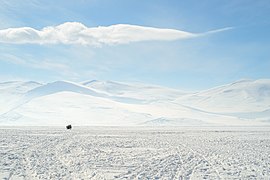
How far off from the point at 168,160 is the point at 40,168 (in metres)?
6.27

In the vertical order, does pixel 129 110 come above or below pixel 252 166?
above

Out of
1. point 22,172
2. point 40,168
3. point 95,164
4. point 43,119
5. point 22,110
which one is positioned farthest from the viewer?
point 22,110

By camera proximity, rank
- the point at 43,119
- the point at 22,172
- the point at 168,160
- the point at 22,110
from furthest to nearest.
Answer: the point at 22,110 → the point at 43,119 → the point at 168,160 → the point at 22,172

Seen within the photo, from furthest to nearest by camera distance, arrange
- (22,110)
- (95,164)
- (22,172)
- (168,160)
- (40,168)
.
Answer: (22,110) < (168,160) < (95,164) < (40,168) < (22,172)

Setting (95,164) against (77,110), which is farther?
(77,110)

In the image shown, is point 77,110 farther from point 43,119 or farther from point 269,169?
point 269,169

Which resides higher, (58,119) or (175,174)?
(58,119)

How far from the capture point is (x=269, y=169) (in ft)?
44.9

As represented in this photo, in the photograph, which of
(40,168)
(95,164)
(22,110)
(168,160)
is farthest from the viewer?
(22,110)

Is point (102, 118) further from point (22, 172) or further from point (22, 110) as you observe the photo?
point (22, 172)

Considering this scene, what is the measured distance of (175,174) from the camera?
39.8ft

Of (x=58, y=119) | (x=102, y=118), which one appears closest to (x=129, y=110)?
(x=102, y=118)

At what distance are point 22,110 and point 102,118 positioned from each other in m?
51.3

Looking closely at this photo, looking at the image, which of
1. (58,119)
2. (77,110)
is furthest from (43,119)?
(77,110)
